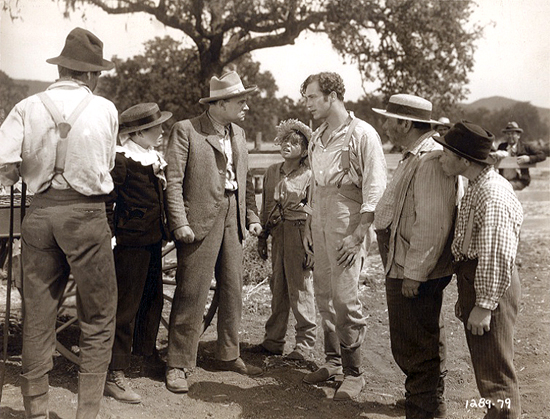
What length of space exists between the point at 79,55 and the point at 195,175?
1161 millimetres

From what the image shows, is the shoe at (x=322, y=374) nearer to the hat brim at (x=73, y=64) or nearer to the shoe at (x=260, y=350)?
the shoe at (x=260, y=350)

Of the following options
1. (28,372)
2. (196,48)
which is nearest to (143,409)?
(28,372)

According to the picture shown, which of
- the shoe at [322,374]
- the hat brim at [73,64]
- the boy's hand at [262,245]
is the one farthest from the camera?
the boy's hand at [262,245]

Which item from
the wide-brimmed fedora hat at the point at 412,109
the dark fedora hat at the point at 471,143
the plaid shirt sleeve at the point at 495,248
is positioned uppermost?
the wide-brimmed fedora hat at the point at 412,109

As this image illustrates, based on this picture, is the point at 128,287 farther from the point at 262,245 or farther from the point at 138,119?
the point at 262,245

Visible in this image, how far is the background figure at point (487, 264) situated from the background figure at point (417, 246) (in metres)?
0.15

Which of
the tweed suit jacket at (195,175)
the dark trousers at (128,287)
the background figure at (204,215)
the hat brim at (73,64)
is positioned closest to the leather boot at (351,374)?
the background figure at (204,215)

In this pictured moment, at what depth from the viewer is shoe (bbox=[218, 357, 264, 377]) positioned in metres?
4.55

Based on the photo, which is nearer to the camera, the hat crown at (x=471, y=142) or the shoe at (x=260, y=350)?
the hat crown at (x=471, y=142)

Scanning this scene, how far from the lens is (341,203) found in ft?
13.4

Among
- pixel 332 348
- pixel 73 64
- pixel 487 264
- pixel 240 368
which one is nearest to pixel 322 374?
pixel 332 348

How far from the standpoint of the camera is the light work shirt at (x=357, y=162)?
3891mm

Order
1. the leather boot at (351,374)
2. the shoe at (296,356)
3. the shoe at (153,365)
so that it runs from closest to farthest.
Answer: the leather boot at (351,374), the shoe at (153,365), the shoe at (296,356)

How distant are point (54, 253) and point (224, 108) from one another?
5.35 feet
